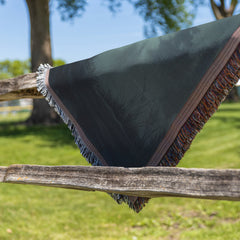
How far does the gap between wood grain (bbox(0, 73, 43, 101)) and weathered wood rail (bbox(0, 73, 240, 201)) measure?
1.69 feet

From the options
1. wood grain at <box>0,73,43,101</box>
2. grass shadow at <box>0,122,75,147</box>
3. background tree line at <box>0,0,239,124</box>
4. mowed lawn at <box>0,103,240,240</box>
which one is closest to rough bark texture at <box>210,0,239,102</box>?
background tree line at <box>0,0,239,124</box>

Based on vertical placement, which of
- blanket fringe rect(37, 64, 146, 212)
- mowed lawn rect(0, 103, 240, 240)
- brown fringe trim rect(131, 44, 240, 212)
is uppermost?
brown fringe trim rect(131, 44, 240, 212)

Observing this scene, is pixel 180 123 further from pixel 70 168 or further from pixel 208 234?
pixel 208 234

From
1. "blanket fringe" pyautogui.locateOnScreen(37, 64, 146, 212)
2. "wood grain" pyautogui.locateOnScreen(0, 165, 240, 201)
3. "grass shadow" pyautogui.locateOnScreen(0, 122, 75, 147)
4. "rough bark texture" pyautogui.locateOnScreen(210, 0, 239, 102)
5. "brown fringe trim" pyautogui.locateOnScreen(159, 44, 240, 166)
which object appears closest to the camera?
"wood grain" pyautogui.locateOnScreen(0, 165, 240, 201)

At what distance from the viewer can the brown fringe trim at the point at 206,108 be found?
1.58m

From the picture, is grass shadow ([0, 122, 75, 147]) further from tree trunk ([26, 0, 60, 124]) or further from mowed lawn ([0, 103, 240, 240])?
mowed lawn ([0, 103, 240, 240])

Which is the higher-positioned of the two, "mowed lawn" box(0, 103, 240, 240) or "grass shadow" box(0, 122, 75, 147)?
"mowed lawn" box(0, 103, 240, 240)

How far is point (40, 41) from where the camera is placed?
11.6 metres

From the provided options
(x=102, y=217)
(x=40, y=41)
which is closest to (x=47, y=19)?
(x=40, y=41)

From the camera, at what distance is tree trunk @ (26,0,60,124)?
454 inches

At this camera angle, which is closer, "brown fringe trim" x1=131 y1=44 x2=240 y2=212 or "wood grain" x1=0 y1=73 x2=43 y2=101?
"brown fringe trim" x1=131 y1=44 x2=240 y2=212

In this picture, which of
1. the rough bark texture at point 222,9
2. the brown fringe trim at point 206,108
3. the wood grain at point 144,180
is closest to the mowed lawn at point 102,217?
the wood grain at point 144,180

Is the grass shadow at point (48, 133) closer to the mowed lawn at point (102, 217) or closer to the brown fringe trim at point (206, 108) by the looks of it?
the mowed lawn at point (102, 217)

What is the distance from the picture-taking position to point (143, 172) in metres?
1.62
